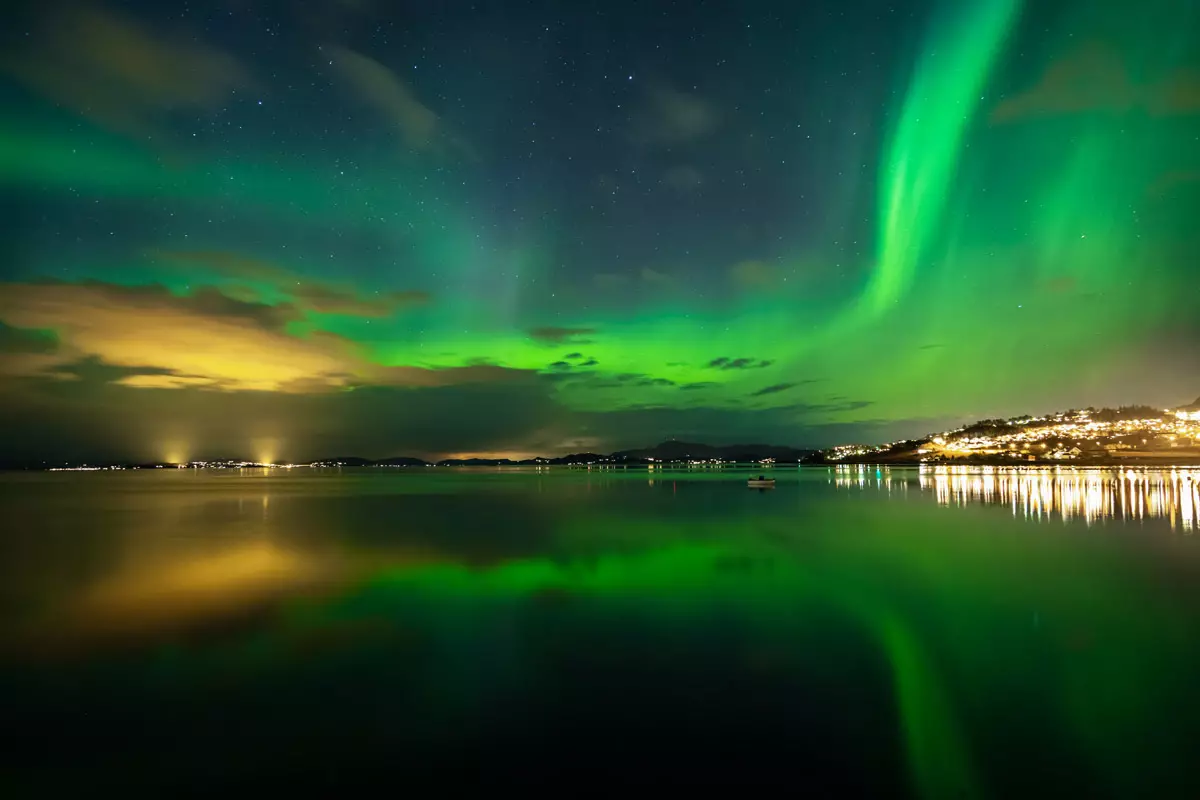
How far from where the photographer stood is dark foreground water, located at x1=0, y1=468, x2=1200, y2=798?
27.9ft

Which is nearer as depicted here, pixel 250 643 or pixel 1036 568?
pixel 250 643

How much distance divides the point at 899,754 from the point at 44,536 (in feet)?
149

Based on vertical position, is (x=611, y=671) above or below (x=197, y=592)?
above

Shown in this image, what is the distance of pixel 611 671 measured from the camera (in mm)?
12297

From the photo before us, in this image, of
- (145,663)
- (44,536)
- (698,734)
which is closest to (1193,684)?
(698,734)

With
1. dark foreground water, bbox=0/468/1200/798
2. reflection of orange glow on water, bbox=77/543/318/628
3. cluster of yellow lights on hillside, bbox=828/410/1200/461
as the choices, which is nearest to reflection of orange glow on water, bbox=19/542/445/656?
reflection of orange glow on water, bbox=77/543/318/628

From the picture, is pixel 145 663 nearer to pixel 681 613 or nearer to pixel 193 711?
pixel 193 711

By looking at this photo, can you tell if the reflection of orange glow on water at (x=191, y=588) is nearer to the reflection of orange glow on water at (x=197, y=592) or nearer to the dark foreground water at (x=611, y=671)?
the reflection of orange glow on water at (x=197, y=592)

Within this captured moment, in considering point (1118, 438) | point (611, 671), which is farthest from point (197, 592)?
point (1118, 438)

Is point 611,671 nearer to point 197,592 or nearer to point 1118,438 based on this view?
point 197,592

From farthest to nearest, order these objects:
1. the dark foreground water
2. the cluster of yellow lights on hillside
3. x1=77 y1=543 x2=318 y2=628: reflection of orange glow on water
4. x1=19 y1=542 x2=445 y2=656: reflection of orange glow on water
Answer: the cluster of yellow lights on hillside, x1=77 y1=543 x2=318 y2=628: reflection of orange glow on water, x1=19 y1=542 x2=445 y2=656: reflection of orange glow on water, the dark foreground water

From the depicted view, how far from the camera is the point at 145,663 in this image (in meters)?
13.1

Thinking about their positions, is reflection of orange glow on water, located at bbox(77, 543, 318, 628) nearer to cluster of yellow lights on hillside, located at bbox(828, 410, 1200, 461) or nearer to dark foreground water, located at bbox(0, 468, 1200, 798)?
dark foreground water, located at bbox(0, 468, 1200, 798)

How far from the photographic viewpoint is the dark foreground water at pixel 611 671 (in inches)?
334
